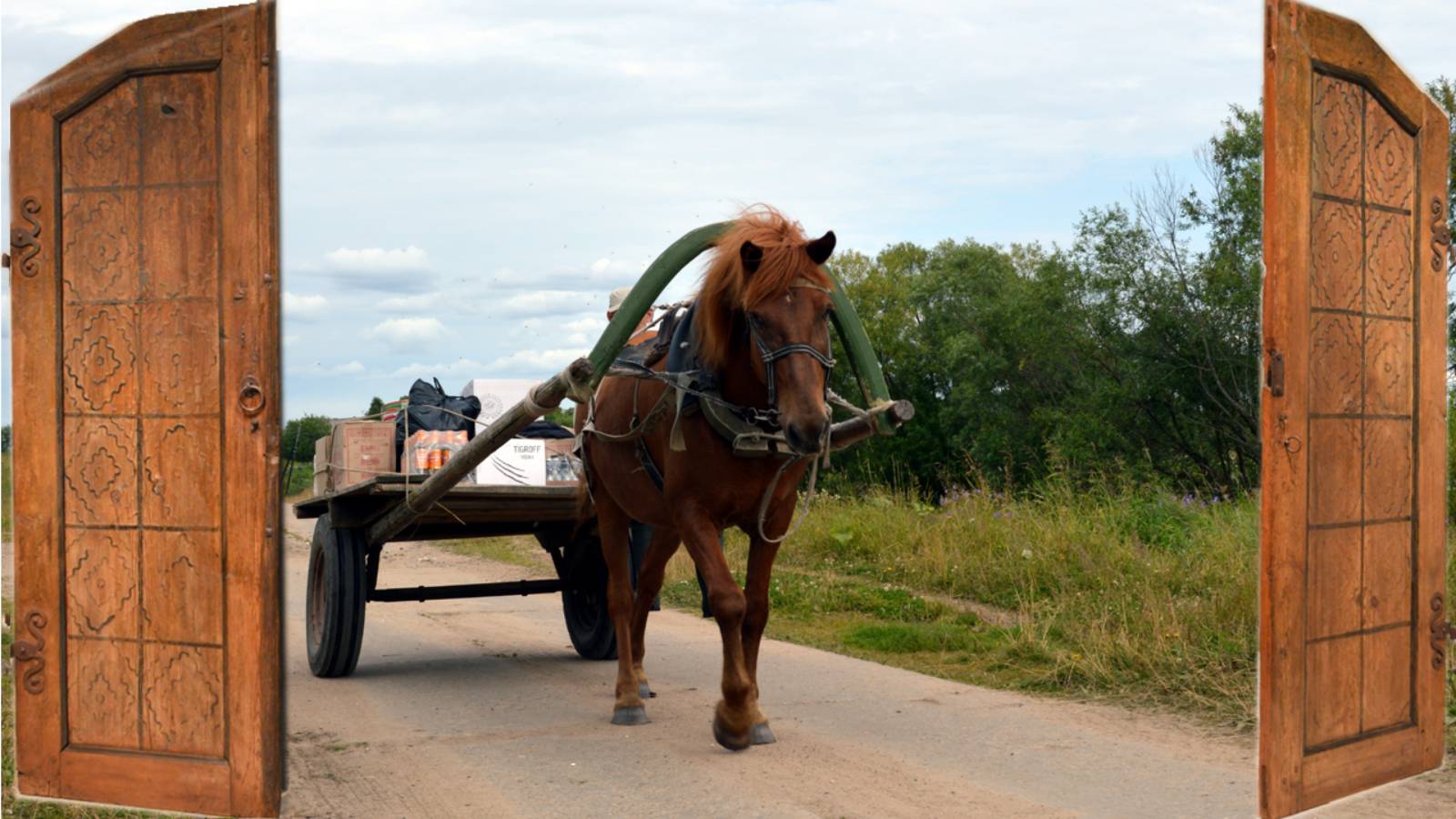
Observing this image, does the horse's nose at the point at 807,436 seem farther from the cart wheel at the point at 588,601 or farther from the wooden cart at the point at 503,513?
the cart wheel at the point at 588,601

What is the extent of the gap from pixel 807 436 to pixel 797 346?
15.6 inches

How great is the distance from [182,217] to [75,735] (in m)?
1.77

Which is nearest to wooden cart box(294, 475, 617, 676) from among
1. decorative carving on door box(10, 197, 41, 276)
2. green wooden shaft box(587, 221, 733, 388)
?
green wooden shaft box(587, 221, 733, 388)

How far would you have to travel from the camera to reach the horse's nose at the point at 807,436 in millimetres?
5035

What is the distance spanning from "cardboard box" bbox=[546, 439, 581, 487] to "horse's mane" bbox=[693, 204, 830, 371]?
227cm

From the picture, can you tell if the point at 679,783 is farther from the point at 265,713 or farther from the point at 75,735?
the point at 75,735

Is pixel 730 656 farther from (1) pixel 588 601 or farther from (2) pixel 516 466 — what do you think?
(1) pixel 588 601

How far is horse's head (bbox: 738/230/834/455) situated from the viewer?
5.09 metres

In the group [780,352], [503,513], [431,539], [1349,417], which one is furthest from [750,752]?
[431,539]

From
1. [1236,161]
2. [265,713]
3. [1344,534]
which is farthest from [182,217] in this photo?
[1236,161]

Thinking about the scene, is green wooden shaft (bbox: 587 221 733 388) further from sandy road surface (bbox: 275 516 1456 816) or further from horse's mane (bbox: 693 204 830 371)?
sandy road surface (bbox: 275 516 1456 816)

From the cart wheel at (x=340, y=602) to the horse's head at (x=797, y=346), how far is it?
3.24 m

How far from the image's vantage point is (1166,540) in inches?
398

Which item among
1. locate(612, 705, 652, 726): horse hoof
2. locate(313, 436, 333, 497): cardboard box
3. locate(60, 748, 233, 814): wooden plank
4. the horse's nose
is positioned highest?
the horse's nose
